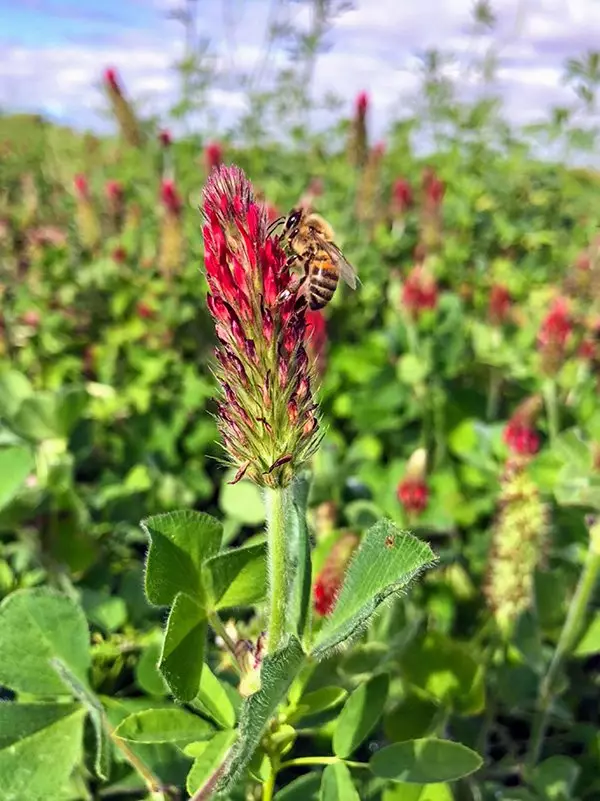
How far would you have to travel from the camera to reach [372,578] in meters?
0.90

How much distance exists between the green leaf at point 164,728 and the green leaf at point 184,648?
0.32 feet

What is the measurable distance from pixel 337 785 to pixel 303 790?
0.64ft

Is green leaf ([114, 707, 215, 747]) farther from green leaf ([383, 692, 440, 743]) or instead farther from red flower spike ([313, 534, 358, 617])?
green leaf ([383, 692, 440, 743])

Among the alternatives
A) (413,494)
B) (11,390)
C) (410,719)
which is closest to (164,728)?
(410,719)

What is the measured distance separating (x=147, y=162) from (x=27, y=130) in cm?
532

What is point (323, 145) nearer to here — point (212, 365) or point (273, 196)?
point (273, 196)

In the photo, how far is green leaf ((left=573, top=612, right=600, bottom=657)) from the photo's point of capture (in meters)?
→ 1.86

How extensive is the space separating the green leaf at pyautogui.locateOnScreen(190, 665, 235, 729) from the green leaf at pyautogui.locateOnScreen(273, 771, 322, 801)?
0.25 metres

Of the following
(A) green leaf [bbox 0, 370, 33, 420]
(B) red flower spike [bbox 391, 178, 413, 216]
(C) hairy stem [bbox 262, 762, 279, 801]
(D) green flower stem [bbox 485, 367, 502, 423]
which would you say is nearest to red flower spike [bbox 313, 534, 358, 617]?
(C) hairy stem [bbox 262, 762, 279, 801]

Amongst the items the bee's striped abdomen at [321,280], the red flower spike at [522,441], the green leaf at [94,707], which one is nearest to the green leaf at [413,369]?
the red flower spike at [522,441]

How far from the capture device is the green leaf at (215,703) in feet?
3.40

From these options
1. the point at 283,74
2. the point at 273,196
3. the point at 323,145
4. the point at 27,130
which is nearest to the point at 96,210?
the point at 273,196

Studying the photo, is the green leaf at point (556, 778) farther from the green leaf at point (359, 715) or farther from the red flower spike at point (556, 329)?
the red flower spike at point (556, 329)

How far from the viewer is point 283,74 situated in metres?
6.03
